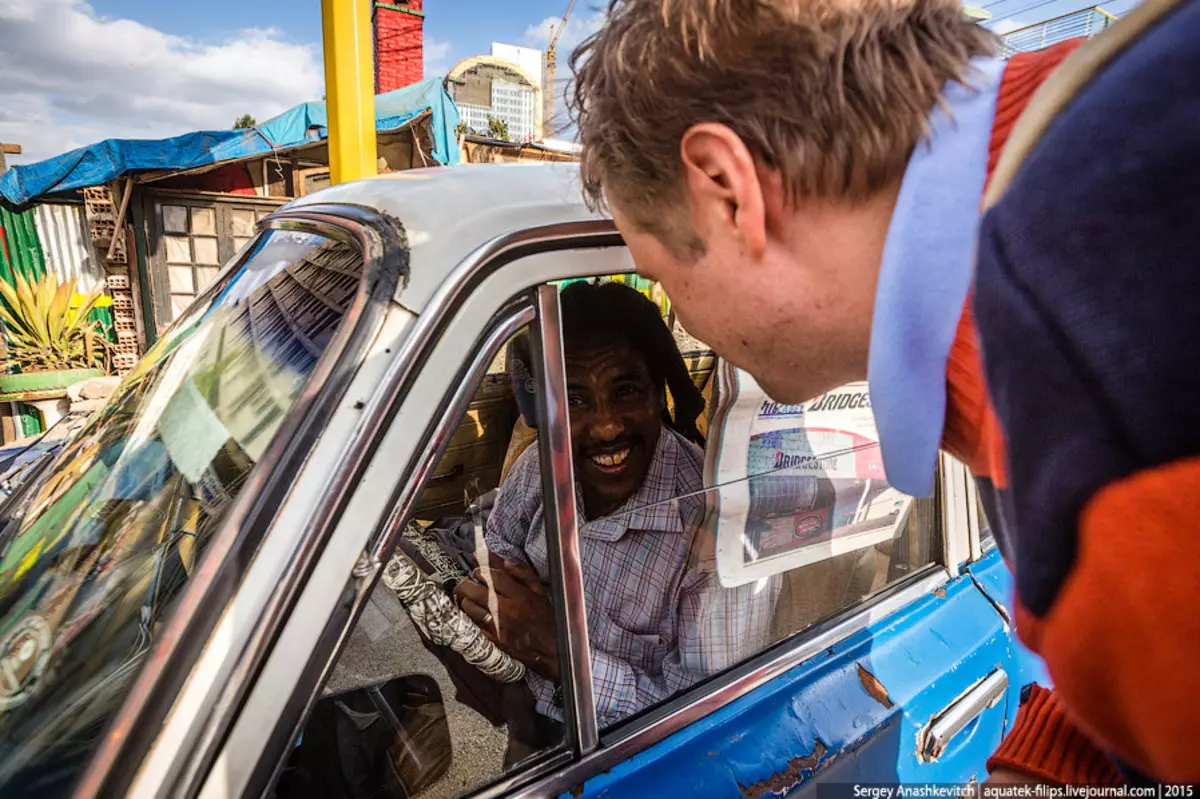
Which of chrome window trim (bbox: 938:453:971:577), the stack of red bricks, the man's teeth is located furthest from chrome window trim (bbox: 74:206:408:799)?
the stack of red bricks

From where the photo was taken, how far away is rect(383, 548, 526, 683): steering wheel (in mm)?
1343

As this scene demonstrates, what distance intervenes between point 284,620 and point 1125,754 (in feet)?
2.92

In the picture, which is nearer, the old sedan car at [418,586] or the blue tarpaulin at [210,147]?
the old sedan car at [418,586]

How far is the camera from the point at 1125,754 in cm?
59

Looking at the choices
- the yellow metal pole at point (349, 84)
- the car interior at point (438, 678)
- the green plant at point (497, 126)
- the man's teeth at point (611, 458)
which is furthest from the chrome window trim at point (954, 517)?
the green plant at point (497, 126)

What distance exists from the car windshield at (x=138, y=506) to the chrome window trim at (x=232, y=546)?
5cm

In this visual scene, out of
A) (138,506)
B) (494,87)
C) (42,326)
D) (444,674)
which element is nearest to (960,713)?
(444,674)

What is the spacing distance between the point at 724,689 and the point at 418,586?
65 centimetres

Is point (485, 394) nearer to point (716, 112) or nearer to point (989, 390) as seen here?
point (716, 112)

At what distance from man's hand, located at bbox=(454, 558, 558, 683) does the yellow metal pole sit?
2.11 meters

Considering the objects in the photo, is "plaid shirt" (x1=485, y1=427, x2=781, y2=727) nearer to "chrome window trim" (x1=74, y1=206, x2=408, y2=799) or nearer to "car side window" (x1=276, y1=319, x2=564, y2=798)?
"car side window" (x1=276, y1=319, x2=564, y2=798)

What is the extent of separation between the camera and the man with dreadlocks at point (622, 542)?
136cm

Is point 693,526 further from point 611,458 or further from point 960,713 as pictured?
point 960,713

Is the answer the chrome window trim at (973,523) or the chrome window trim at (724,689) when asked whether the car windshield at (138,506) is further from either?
the chrome window trim at (973,523)
